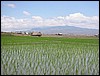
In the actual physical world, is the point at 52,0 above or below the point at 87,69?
above

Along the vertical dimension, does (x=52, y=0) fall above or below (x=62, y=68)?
above

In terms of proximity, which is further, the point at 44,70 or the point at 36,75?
the point at 44,70

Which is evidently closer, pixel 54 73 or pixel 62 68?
pixel 54 73

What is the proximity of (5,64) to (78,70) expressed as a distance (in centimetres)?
196

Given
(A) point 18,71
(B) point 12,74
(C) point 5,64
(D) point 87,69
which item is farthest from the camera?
(C) point 5,64

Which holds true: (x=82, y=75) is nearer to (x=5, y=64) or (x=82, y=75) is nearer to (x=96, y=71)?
(x=96, y=71)

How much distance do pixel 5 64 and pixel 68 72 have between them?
1.80 metres

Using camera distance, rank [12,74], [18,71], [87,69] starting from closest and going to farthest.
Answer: [12,74]
[18,71]
[87,69]

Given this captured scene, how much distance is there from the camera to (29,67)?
5.22 m

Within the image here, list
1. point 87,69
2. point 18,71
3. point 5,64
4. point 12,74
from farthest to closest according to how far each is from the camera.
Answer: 1. point 5,64
2. point 87,69
3. point 18,71
4. point 12,74

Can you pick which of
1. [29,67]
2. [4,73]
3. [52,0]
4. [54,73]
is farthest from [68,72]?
[52,0]

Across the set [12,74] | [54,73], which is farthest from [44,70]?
[12,74]

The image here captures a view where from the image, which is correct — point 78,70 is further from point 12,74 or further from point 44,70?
point 12,74

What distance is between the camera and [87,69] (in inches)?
203
